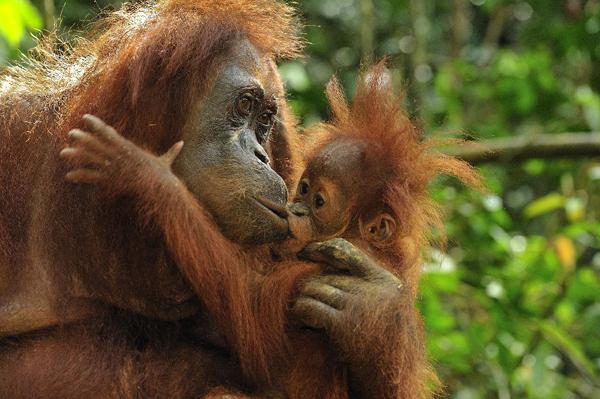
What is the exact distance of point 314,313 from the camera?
3.23m

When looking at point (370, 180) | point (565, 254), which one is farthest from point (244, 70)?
point (565, 254)

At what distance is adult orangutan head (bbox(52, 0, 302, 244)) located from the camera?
3191mm

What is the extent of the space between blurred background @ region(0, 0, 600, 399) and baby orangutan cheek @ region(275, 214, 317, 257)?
3.28 feet

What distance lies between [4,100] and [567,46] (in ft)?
17.7

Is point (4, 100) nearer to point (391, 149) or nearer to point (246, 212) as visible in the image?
point (246, 212)

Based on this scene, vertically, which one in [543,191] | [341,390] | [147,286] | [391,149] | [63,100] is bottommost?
[543,191]

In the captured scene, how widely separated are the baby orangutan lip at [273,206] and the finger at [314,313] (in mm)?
308

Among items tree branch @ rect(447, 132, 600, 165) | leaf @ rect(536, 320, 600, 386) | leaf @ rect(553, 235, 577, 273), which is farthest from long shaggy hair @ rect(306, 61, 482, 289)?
leaf @ rect(553, 235, 577, 273)

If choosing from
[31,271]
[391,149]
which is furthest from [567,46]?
[31,271]

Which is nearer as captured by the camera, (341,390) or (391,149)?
(341,390)

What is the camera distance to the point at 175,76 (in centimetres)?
326

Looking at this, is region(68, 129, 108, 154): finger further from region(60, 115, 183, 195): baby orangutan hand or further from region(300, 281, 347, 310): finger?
region(300, 281, 347, 310): finger

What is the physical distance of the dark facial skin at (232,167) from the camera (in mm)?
3189

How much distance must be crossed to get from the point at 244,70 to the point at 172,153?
476 mm
